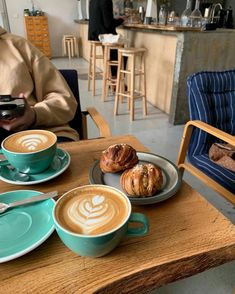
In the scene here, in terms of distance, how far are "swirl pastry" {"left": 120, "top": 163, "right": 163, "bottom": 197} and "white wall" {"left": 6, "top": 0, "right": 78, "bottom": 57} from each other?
25.0 feet

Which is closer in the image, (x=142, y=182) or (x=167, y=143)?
(x=142, y=182)

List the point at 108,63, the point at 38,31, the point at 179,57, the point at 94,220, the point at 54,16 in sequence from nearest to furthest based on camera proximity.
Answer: the point at 94,220 < the point at 179,57 < the point at 108,63 < the point at 38,31 < the point at 54,16

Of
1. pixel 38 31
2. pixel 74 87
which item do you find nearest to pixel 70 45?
pixel 38 31

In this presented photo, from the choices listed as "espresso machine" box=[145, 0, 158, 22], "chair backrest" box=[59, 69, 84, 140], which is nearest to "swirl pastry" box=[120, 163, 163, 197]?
"chair backrest" box=[59, 69, 84, 140]

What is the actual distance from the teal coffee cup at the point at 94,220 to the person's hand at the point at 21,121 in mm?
597

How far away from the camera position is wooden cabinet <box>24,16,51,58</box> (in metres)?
6.58

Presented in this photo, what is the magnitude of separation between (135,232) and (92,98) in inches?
136

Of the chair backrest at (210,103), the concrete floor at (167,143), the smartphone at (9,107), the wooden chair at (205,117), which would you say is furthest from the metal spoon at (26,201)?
the chair backrest at (210,103)

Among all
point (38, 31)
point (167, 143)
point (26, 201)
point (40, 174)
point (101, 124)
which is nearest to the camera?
point (26, 201)

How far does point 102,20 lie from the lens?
3654 mm

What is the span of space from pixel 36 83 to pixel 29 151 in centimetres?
71

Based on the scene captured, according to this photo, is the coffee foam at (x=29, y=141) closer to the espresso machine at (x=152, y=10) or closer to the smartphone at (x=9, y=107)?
the smartphone at (x=9, y=107)

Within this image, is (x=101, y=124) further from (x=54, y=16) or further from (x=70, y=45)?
(x=54, y=16)

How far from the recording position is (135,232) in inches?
17.5
